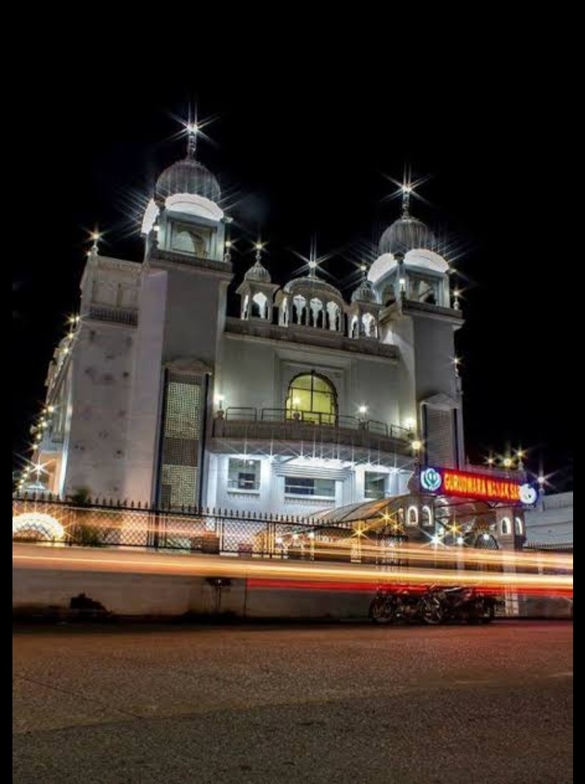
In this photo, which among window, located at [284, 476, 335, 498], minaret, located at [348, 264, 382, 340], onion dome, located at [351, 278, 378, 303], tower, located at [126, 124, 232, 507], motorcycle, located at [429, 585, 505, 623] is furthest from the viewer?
onion dome, located at [351, 278, 378, 303]

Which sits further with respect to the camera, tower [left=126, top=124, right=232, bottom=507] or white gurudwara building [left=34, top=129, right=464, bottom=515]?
white gurudwara building [left=34, top=129, right=464, bottom=515]

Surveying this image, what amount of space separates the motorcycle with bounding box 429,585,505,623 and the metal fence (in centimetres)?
200

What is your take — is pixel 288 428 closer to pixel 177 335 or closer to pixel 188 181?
pixel 177 335

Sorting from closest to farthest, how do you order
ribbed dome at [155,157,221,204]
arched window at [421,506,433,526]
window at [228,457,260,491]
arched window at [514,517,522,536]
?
arched window at [421,506,433,526] → arched window at [514,517,522,536] → window at [228,457,260,491] → ribbed dome at [155,157,221,204]

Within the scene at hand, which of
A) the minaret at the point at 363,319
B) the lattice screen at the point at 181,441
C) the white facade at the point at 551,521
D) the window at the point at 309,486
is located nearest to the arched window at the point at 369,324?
the minaret at the point at 363,319

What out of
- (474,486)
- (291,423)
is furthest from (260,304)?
(474,486)

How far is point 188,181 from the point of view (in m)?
37.6

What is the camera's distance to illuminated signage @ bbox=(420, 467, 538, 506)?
2288 centimetres

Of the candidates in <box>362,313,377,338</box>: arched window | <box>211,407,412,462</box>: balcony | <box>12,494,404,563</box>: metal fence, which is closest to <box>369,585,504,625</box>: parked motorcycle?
<box>12,494,404,563</box>: metal fence

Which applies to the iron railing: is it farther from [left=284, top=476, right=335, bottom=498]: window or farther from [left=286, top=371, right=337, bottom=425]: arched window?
[left=284, top=476, right=335, bottom=498]: window

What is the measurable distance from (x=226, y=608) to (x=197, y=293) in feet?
66.7

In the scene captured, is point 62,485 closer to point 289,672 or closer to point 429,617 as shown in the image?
point 429,617

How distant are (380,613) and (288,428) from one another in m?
14.5

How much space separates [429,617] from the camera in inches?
707
